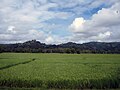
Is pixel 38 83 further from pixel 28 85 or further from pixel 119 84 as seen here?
pixel 119 84

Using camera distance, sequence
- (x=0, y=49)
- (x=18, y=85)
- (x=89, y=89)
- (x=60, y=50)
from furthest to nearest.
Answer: (x=60, y=50) → (x=0, y=49) → (x=18, y=85) → (x=89, y=89)

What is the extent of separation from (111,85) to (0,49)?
112864 millimetres

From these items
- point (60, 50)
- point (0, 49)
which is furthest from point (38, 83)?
point (60, 50)

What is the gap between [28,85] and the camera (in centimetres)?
2261

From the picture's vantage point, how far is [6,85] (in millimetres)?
23250

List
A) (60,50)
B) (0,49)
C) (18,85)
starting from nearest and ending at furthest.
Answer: (18,85), (0,49), (60,50)

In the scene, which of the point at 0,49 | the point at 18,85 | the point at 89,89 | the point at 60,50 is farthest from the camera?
the point at 60,50

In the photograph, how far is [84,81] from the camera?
22.1 meters

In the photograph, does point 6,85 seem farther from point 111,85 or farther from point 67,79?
point 111,85

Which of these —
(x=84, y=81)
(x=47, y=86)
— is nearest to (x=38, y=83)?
(x=47, y=86)

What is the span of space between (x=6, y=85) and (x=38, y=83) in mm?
4062

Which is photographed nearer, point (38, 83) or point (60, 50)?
point (38, 83)

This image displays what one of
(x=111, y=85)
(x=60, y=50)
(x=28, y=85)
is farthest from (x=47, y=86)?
(x=60, y=50)

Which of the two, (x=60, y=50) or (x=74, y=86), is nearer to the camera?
(x=74, y=86)
